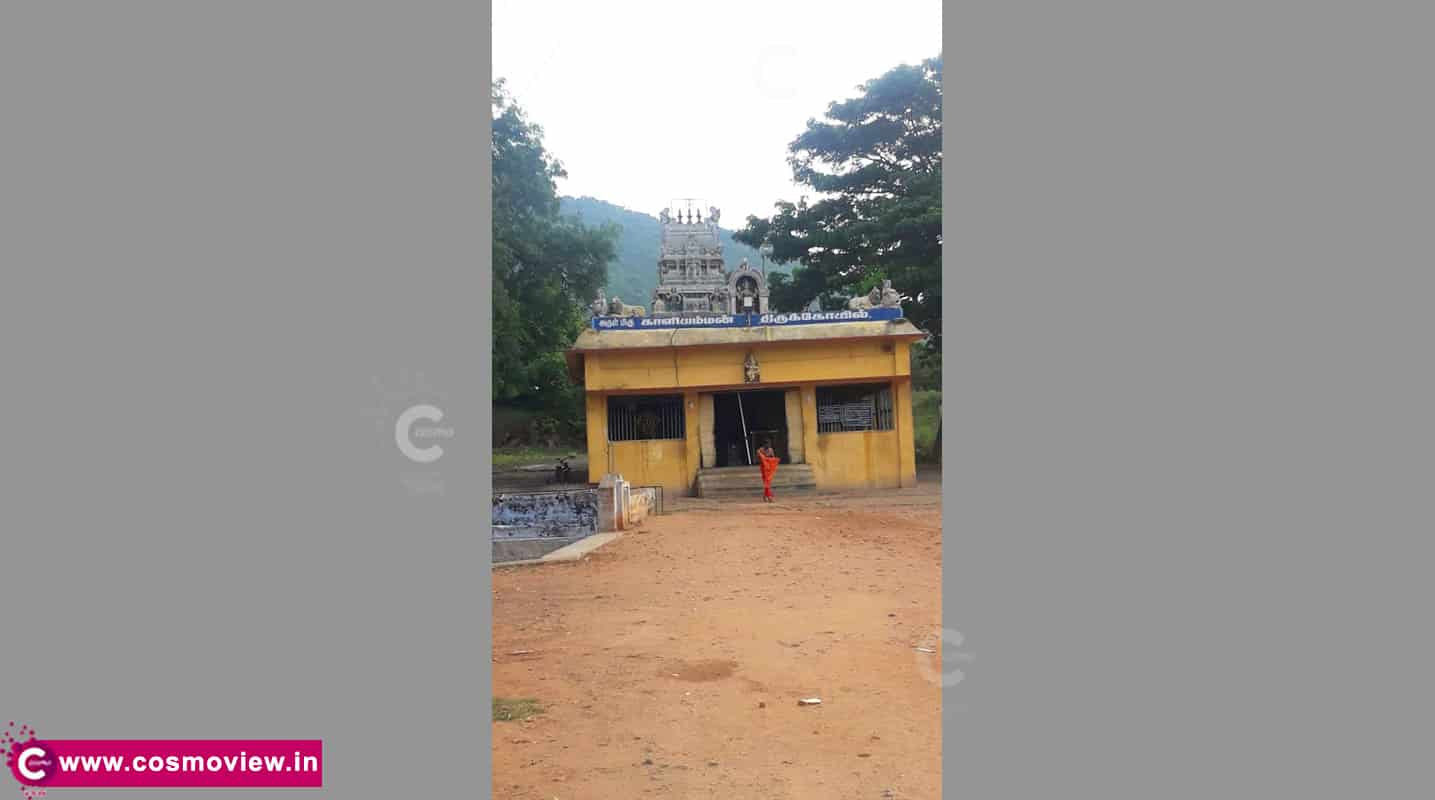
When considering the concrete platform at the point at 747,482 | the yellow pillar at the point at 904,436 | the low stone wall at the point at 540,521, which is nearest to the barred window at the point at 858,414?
the yellow pillar at the point at 904,436

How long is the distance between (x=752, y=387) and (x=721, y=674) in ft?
44.6

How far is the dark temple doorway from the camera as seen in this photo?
71.6 feet

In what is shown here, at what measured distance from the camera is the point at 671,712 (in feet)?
14.7

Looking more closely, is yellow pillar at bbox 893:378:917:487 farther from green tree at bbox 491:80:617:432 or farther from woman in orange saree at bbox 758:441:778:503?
green tree at bbox 491:80:617:432

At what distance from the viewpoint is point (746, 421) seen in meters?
22.9

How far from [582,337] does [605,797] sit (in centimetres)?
1579

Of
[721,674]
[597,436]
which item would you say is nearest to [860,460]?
[597,436]

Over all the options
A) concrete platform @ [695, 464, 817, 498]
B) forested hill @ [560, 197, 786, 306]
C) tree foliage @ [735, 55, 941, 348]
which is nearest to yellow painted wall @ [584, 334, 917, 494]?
concrete platform @ [695, 464, 817, 498]

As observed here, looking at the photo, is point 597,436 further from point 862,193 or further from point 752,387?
point 862,193

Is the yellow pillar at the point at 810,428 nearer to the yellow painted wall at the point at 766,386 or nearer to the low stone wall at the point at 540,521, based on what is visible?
the yellow painted wall at the point at 766,386

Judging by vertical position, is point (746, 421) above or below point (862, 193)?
below

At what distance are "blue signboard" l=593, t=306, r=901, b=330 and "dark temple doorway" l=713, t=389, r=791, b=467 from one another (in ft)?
10.5

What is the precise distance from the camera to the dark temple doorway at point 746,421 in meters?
21.8
